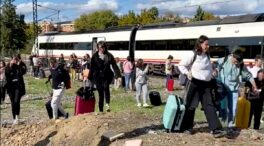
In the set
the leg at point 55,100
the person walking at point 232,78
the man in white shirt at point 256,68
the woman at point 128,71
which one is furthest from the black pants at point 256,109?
the woman at point 128,71

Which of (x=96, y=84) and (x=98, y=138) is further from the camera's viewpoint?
(x=96, y=84)

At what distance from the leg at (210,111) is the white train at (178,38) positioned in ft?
62.1

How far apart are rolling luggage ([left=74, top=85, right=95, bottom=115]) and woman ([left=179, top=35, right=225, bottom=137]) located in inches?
154

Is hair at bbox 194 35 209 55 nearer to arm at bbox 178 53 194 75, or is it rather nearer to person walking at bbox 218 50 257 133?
arm at bbox 178 53 194 75

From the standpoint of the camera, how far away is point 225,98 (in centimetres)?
1099

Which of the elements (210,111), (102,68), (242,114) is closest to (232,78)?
(242,114)

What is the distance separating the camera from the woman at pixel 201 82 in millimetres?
9189

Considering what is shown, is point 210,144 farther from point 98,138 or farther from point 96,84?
point 96,84

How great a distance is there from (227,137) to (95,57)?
4.46 meters

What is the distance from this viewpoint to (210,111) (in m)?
9.25

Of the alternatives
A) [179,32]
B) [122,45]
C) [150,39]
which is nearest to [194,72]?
[179,32]

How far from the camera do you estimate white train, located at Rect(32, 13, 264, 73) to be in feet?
103

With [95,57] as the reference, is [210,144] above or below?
below

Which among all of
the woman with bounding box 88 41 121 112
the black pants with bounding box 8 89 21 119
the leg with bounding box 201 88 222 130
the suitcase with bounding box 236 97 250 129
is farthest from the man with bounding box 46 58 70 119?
the leg with bounding box 201 88 222 130
